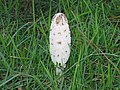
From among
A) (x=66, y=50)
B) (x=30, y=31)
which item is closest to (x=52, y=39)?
(x=66, y=50)

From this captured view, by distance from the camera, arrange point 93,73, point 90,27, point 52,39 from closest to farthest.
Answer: point 52,39 → point 93,73 → point 90,27

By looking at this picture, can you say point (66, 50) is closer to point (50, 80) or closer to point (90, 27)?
point (50, 80)

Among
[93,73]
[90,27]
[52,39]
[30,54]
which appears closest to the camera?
[52,39]

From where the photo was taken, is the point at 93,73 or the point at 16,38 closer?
the point at 93,73

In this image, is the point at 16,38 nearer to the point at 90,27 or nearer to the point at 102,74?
the point at 90,27

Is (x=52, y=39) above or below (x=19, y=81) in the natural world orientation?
above

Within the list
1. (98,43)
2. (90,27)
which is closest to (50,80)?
(98,43)
